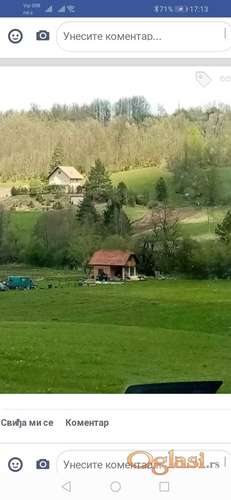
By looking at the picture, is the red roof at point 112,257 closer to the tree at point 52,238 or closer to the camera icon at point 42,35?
the tree at point 52,238

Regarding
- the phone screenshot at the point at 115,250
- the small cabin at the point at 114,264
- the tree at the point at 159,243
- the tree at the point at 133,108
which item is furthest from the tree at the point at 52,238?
the tree at the point at 133,108

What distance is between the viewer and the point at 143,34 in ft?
5.59

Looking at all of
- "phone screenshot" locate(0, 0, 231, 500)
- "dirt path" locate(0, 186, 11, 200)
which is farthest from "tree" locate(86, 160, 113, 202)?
"dirt path" locate(0, 186, 11, 200)

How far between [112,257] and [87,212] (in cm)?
17

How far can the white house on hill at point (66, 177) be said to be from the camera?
1.95m

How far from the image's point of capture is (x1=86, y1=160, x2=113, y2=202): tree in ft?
6.42

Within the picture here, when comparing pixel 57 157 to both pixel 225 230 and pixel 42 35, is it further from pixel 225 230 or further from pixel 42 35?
pixel 225 230

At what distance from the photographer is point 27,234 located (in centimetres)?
199

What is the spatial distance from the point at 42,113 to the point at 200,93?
1.61 ft
